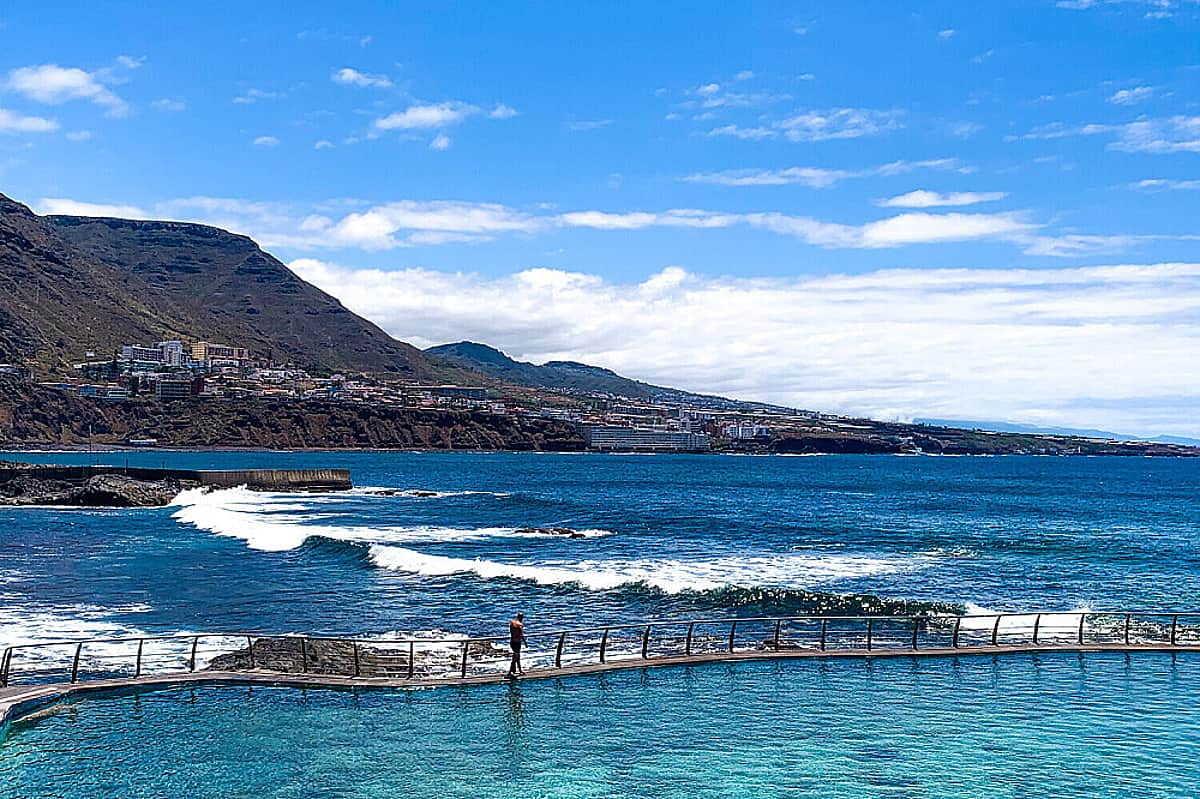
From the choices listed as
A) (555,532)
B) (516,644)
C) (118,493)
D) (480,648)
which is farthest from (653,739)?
(118,493)

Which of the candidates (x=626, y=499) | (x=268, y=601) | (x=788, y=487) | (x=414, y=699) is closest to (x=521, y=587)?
(x=268, y=601)

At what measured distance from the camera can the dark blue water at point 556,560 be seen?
38906 mm

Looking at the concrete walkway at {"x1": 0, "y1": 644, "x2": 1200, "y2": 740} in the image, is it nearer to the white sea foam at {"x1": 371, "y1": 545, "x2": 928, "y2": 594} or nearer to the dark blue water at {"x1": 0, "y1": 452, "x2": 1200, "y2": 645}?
the dark blue water at {"x1": 0, "y1": 452, "x2": 1200, "y2": 645}

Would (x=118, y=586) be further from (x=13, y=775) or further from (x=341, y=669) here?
(x=13, y=775)

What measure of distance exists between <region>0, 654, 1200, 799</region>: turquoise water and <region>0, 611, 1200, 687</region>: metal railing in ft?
5.70

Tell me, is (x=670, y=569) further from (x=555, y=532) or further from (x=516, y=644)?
(x=516, y=644)

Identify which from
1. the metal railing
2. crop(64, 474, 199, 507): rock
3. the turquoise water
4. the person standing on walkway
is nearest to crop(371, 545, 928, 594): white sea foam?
the metal railing

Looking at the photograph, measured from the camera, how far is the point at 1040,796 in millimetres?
18734

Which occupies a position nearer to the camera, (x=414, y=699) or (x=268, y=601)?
(x=414, y=699)

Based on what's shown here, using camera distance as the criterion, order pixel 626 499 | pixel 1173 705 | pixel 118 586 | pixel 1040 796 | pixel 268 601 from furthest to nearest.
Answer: pixel 626 499 < pixel 118 586 < pixel 268 601 < pixel 1173 705 < pixel 1040 796

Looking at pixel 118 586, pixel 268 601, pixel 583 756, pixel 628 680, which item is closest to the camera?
pixel 583 756

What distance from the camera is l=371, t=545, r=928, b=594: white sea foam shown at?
150ft

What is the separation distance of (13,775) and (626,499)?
3355 inches

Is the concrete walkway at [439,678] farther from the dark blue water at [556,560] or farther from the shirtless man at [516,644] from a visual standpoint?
the dark blue water at [556,560]
